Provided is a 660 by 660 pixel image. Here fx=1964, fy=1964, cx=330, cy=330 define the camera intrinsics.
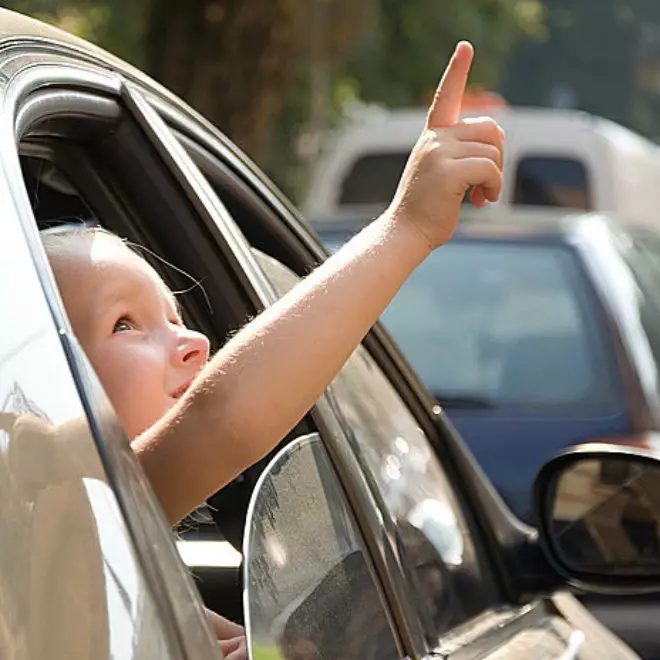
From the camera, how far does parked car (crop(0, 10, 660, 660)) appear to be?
133 cm

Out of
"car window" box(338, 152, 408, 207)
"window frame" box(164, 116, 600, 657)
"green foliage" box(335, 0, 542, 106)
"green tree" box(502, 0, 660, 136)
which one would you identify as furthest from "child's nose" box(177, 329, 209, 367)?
"green tree" box(502, 0, 660, 136)

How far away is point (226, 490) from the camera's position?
2375mm

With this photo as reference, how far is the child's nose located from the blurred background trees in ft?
24.0

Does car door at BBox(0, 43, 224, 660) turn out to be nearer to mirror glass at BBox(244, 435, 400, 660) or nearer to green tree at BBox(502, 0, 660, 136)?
mirror glass at BBox(244, 435, 400, 660)

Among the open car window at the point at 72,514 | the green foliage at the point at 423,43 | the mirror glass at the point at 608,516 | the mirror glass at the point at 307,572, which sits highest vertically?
the green foliage at the point at 423,43

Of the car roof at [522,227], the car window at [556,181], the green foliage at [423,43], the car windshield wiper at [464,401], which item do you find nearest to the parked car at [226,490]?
the car windshield wiper at [464,401]

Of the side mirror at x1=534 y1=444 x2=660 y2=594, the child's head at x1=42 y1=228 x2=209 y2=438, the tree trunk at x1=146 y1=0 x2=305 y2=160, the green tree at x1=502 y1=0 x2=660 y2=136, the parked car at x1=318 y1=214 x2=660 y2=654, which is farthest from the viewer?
the green tree at x1=502 y1=0 x2=660 y2=136

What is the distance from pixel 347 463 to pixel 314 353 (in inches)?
18.7

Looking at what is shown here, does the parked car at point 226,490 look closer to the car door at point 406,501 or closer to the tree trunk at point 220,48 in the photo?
the car door at point 406,501

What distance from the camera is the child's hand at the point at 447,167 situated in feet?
6.15

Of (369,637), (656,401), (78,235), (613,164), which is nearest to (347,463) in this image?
(369,637)

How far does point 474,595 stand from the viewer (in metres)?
2.66

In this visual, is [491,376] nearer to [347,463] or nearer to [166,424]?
[347,463]

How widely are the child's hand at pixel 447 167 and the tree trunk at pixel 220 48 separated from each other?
1024 cm
